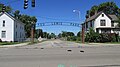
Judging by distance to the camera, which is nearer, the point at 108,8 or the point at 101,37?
the point at 101,37

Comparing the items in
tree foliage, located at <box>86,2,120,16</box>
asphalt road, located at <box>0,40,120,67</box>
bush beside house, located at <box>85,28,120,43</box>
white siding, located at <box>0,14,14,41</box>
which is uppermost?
tree foliage, located at <box>86,2,120,16</box>

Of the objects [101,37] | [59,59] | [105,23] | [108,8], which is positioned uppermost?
[108,8]

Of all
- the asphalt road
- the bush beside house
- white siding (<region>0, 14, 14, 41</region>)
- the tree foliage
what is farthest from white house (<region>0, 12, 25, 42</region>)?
the tree foliage

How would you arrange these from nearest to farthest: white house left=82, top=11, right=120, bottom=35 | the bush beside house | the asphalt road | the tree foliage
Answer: the asphalt road → the bush beside house → white house left=82, top=11, right=120, bottom=35 → the tree foliage

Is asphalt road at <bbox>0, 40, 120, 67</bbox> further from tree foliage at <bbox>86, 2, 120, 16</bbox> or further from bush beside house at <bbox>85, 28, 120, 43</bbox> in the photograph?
tree foliage at <bbox>86, 2, 120, 16</bbox>

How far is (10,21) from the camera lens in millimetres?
59812

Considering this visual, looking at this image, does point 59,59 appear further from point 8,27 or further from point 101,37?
point 8,27

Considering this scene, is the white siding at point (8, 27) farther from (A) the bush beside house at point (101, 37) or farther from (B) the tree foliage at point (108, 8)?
(B) the tree foliage at point (108, 8)

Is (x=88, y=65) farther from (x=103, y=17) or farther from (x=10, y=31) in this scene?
(x=103, y=17)

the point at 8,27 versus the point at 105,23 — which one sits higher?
the point at 105,23

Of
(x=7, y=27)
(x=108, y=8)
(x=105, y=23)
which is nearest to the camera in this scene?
(x=7, y=27)

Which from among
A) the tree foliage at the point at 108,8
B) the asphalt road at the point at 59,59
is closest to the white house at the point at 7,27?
the asphalt road at the point at 59,59

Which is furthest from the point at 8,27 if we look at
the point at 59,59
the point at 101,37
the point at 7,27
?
the point at 59,59

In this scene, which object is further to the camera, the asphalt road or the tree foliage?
the tree foliage
